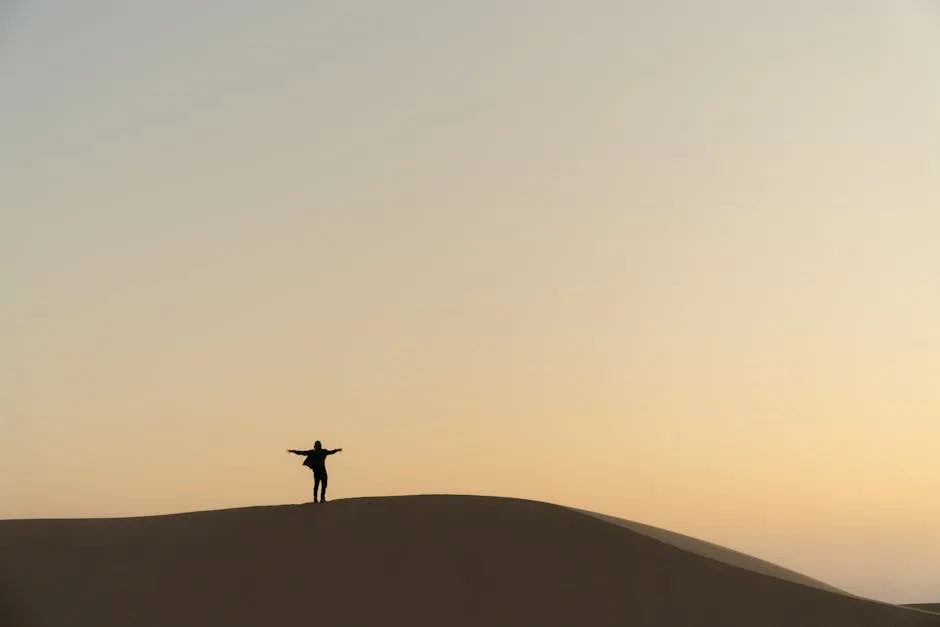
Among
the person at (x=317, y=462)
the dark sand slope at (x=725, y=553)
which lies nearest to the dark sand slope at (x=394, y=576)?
the person at (x=317, y=462)

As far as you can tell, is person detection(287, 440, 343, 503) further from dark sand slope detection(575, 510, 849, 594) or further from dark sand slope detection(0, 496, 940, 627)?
dark sand slope detection(575, 510, 849, 594)

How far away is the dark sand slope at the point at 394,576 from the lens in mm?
15023

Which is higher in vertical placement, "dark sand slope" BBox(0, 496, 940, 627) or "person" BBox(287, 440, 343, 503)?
"person" BBox(287, 440, 343, 503)

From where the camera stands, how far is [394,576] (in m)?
16.0

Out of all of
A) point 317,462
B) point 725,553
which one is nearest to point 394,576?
point 317,462

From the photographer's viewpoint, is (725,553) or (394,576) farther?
(725,553)

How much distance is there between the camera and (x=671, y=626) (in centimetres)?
1466

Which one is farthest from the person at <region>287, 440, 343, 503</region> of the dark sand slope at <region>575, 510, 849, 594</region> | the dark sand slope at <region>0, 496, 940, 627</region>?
the dark sand slope at <region>575, 510, 849, 594</region>

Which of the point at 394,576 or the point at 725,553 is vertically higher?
the point at 725,553

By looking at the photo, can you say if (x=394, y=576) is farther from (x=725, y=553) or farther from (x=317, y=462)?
(x=725, y=553)

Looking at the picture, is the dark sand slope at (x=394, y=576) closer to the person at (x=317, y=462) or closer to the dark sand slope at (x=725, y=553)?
the person at (x=317, y=462)

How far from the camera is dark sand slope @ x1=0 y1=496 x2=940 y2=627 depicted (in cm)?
1502

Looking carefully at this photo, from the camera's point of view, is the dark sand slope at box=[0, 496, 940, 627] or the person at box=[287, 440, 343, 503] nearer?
the dark sand slope at box=[0, 496, 940, 627]

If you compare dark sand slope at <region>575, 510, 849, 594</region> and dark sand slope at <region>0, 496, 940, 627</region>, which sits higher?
dark sand slope at <region>575, 510, 849, 594</region>
